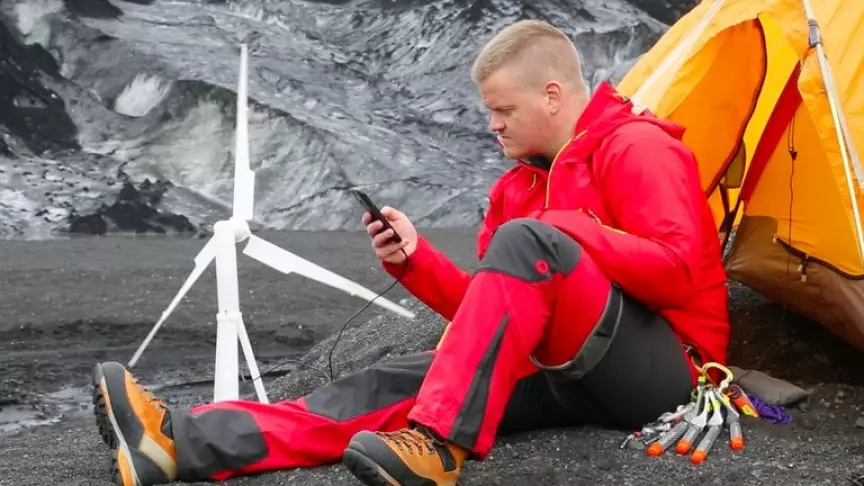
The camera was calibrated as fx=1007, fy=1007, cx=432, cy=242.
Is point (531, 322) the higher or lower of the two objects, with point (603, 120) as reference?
lower

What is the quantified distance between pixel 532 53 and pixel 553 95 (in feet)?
0.49

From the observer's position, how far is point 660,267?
9.22 feet

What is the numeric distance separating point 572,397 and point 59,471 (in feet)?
5.80

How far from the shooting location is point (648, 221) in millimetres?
2885

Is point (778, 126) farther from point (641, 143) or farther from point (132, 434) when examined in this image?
point (132, 434)

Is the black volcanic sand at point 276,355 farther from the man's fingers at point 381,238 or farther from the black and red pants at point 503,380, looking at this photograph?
the man's fingers at point 381,238

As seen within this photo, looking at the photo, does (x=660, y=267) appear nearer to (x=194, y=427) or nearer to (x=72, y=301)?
(x=194, y=427)

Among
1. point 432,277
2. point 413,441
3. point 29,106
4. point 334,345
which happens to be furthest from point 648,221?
point 29,106

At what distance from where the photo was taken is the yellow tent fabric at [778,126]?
381 centimetres

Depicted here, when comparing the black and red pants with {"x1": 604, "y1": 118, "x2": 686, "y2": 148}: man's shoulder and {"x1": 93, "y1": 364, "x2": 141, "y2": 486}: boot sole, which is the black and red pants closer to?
{"x1": 93, "y1": 364, "x2": 141, "y2": 486}: boot sole

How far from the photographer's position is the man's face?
10.5ft

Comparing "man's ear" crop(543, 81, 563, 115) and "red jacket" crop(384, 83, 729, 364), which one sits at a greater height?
"man's ear" crop(543, 81, 563, 115)

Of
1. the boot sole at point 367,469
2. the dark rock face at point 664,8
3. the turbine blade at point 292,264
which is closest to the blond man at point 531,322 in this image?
the boot sole at point 367,469

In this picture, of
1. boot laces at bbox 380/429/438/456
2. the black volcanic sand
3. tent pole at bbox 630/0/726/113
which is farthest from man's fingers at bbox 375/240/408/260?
tent pole at bbox 630/0/726/113
